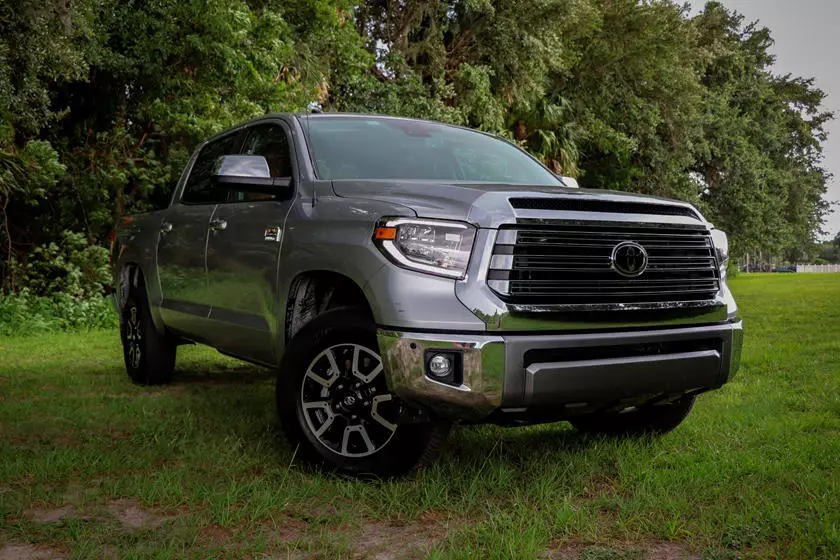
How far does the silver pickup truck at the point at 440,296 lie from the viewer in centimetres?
357

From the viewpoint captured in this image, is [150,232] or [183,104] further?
[183,104]

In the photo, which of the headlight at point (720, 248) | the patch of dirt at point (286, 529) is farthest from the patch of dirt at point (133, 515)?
the headlight at point (720, 248)

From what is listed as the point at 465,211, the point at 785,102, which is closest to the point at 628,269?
the point at 465,211

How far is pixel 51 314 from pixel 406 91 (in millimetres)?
9939

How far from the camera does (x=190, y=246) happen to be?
5.70m

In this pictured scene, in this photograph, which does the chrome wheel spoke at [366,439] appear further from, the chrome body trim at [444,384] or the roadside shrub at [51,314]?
the roadside shrub at [51,314]

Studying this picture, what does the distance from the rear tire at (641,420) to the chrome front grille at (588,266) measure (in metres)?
0.94

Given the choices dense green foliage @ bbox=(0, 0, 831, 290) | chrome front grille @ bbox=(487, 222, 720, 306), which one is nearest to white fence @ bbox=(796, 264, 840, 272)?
dense green foliage @ bbox=(0, 0, 831, 290)

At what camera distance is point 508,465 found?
432 cm

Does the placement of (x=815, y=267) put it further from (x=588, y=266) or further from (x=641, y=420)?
(x=588, y=266)

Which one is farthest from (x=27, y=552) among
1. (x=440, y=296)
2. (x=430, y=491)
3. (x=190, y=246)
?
(x=190, y=246)

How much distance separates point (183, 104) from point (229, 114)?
694mm

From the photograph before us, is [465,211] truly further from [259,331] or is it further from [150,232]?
[150,232]

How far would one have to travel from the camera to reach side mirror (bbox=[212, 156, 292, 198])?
463 centimetres
